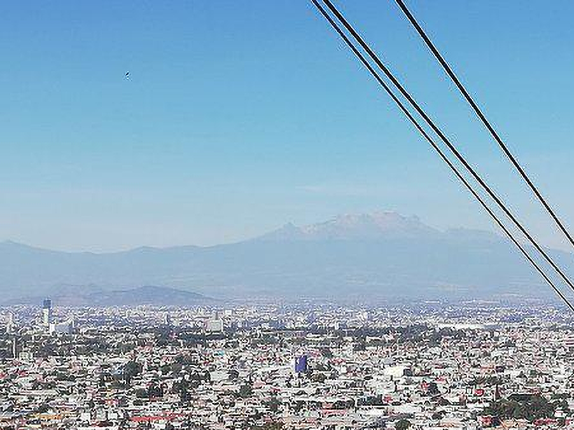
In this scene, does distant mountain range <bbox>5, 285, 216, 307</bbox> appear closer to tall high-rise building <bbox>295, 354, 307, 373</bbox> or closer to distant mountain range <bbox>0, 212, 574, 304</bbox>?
distant mountain range <bbox>0, 212, 574, 304</bbox>

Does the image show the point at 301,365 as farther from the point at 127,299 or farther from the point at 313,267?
the point at 313,267

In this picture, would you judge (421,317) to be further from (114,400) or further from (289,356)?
(114,400)

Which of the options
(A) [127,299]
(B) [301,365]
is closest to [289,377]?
(B) [301,365]

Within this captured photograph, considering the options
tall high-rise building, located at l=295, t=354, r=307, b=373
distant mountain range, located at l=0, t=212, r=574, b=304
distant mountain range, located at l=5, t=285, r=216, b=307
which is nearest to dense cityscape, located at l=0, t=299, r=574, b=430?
tall high-rise building, located at l=295, t=354, r=307, b=373

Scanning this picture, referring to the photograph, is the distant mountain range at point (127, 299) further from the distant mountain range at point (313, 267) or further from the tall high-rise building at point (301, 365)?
the tall high-rise building at point (301, 365)

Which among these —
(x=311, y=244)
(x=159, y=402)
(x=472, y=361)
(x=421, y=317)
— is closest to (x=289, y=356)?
(x=472, y=361)
